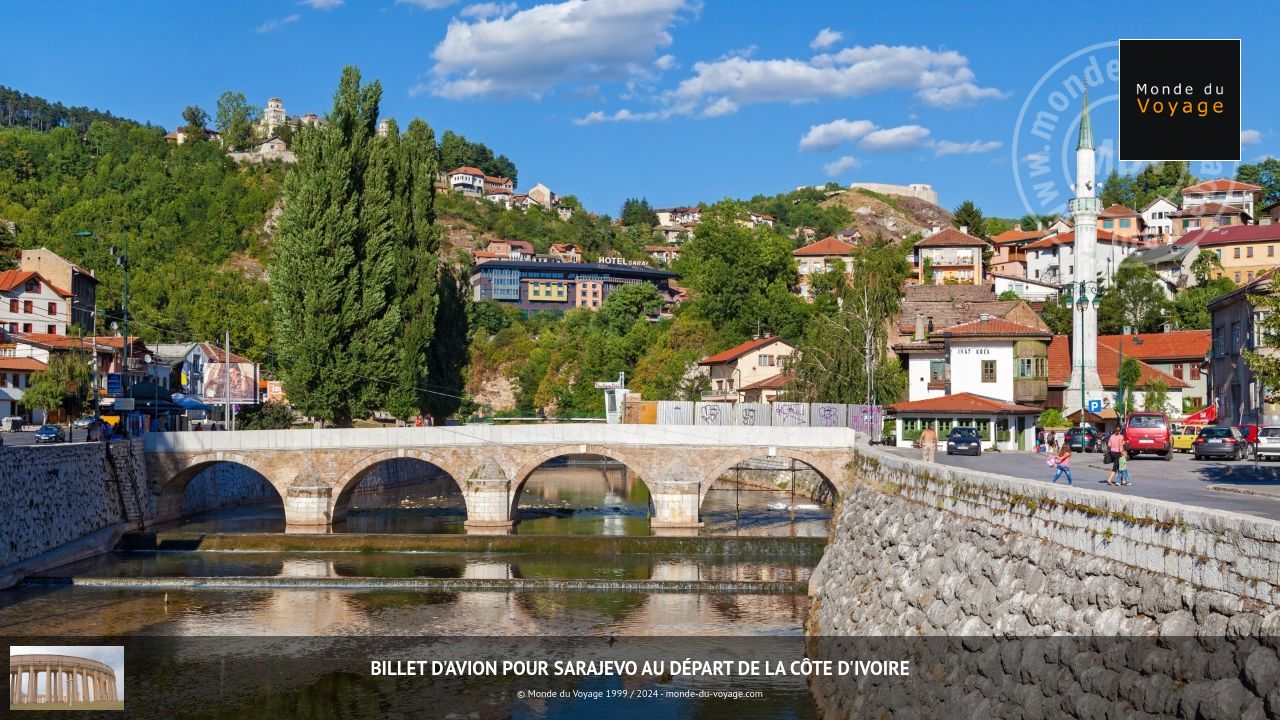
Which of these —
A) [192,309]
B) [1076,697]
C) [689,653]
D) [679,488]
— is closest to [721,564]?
[679,488]

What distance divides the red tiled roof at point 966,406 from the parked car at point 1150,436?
28.0 ft

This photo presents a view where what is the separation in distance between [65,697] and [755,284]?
71.7m

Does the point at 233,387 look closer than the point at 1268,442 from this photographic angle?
No

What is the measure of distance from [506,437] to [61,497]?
15.5m

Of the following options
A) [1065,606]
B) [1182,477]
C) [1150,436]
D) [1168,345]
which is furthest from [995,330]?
[1065,606]

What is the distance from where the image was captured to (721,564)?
3550 cm

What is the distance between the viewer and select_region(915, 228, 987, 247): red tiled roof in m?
92.8

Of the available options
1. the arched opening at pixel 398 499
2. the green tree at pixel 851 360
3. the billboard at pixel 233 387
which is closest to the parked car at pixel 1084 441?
the green tree at pixel 851 360

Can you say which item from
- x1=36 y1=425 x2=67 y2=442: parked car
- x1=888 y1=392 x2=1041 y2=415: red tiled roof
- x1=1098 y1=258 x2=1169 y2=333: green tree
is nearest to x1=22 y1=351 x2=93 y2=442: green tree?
x1=36 y1=425 x2=67 y2=442: parked car

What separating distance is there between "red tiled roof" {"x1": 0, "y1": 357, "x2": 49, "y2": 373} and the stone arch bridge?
24.7 meters

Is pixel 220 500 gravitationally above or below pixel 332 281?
below

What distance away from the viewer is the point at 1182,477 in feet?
82.9

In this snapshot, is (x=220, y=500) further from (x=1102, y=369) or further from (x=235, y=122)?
(x=235, y=122)

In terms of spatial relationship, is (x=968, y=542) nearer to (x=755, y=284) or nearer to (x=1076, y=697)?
(x=1076, y=697)
